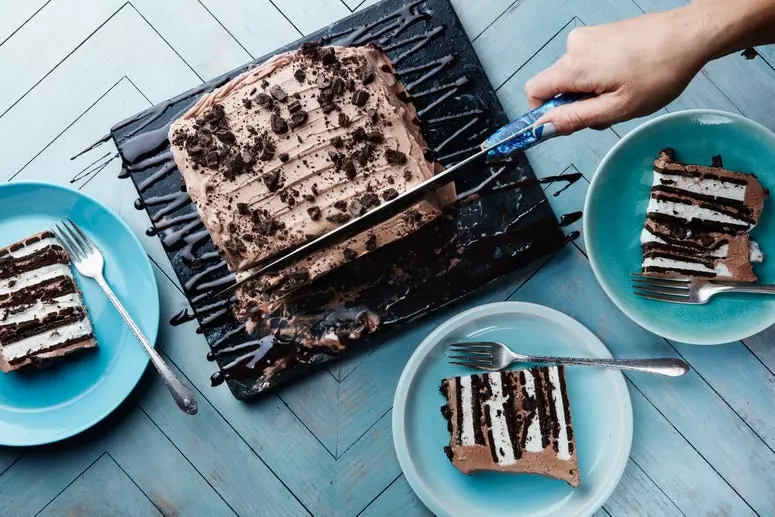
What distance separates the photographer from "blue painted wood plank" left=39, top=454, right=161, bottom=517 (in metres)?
2.27

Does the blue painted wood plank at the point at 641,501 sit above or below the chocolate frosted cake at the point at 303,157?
below

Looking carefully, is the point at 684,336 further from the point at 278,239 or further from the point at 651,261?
the point at 278,239

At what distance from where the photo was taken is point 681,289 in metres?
2.11

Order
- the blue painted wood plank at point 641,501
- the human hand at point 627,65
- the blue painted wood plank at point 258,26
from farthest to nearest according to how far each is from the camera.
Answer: the blue painted wood plank at point 258,26
the blue painted wood plank at point 641,501
the human hand at point 627,65

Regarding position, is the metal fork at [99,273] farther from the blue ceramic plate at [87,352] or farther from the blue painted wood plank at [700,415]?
the blue painted wood plank at [700,415]

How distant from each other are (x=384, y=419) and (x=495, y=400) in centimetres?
37

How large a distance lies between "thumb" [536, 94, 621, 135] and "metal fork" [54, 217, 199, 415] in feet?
4.38

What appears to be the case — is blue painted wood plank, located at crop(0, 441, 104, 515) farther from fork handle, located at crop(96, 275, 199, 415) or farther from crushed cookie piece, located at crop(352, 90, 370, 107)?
crushed cookie piece, located at crop(352, 90, 370, 107)

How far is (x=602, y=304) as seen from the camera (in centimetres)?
225

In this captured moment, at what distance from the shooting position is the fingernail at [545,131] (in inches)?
67.2

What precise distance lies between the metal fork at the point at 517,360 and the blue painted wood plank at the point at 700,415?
0.11 meters

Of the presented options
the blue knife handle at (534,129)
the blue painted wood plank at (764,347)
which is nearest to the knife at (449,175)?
the blue knife handle at (534,129)

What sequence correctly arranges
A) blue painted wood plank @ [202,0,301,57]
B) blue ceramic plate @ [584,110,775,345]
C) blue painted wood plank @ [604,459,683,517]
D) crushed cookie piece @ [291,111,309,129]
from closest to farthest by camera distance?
crushed cookie piece @ [291,111,309,129]
blue ceramic plate @ [584,110,775,345]
blue painted wood plank @ [604,459,683,517]
blue painted wood plank @ [202,0,301,57]

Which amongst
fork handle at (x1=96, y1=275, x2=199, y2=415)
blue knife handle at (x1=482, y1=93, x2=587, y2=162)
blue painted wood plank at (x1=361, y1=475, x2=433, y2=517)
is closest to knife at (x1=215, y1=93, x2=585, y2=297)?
blue knife handle at (x1=482, y1=93, x2=587, y2=162)
